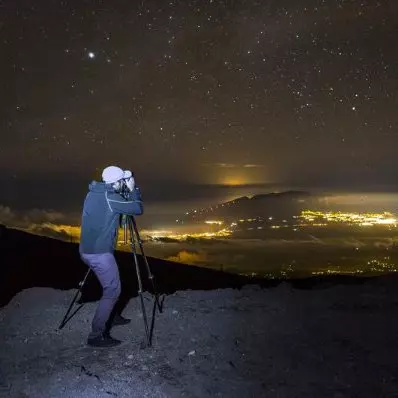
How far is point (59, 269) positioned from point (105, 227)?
42.9 metres

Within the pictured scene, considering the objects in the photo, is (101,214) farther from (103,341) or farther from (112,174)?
(103,341)

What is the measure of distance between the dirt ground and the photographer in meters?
0.64

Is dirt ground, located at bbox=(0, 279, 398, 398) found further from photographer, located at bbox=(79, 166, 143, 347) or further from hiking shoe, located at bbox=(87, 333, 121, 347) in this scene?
photographer, located at bbox=(79, 166, 143, 347)

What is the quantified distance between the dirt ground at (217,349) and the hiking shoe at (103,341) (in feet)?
0.28

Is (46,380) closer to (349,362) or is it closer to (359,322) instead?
(349,362)

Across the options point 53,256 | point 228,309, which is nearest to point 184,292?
point 228,309

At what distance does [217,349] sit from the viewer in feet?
24.2

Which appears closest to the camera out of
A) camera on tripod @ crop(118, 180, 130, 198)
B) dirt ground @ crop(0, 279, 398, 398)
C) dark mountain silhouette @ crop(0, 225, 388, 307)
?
dirt ground @ crop(0, 279, 398, 398)

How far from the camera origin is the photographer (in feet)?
24.0

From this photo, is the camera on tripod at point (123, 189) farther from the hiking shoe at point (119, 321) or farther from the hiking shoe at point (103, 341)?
the hiking shoe at point (119, 321)

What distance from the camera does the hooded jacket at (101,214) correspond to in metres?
7.25

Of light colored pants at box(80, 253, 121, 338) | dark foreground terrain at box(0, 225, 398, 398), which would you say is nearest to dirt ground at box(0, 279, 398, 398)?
dark foreground terrain at box(0, 225, 398, 398)

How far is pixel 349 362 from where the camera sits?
6.81 metres

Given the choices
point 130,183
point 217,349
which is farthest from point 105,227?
point 217,349
